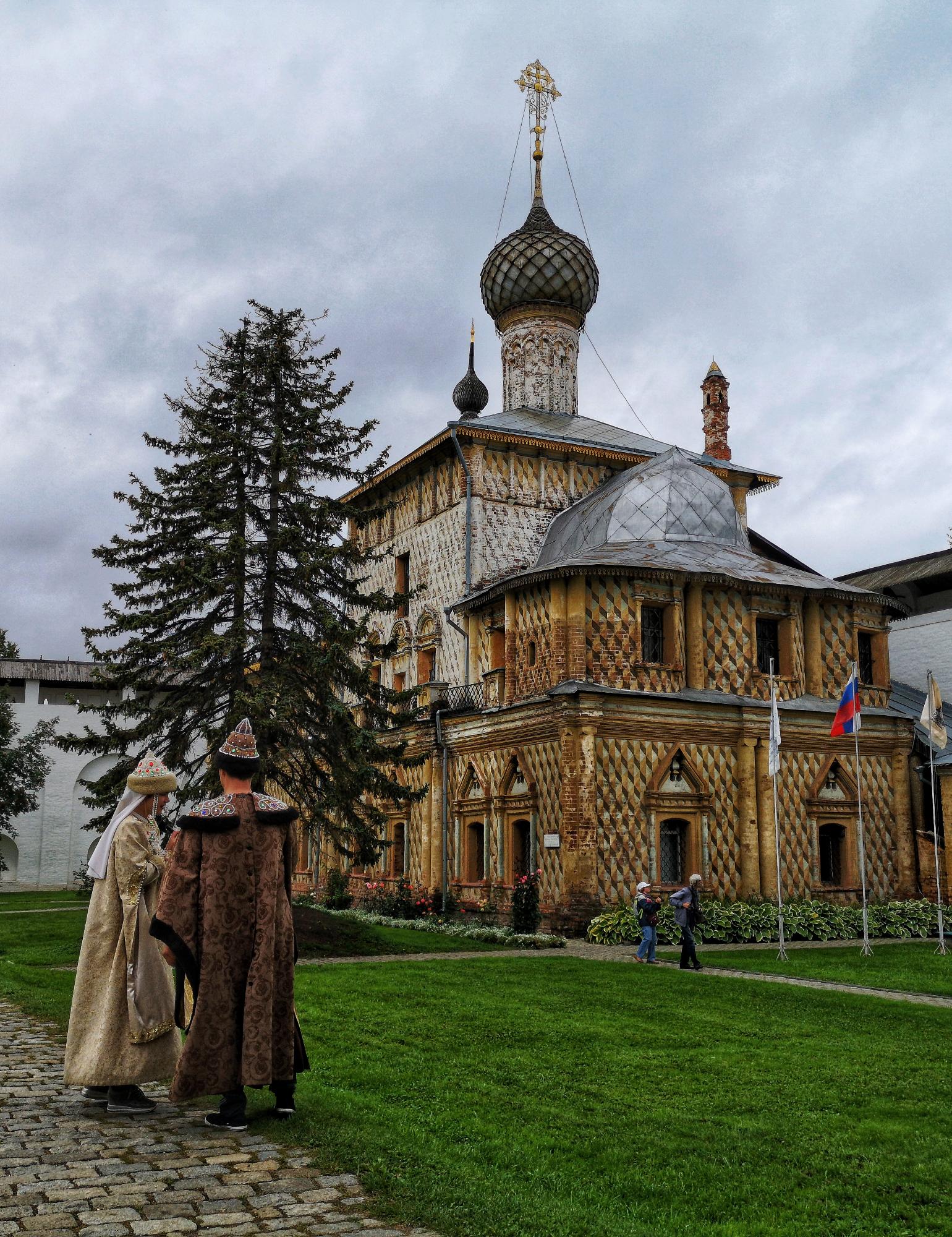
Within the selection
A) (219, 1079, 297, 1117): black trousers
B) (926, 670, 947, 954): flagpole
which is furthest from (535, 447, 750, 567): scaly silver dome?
(219, 1079, 297, 1117): black trousers

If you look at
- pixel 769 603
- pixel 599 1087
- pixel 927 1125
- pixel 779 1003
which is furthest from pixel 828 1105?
pixel 769 603

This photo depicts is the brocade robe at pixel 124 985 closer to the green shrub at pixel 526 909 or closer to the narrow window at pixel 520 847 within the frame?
the green shrub at pixel 526 909

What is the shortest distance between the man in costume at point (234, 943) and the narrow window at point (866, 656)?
2197cm

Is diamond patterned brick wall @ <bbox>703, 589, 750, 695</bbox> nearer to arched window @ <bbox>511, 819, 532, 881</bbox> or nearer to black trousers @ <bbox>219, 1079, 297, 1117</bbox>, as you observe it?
arched window @ <bbox>511, 819, 532, 881</bbox>

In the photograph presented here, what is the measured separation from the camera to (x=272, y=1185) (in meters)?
5.17

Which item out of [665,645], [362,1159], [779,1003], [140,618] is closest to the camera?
[362,1159]

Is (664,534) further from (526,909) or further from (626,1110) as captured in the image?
(626,1110)

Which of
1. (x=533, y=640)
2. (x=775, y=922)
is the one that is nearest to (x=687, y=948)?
(x=775, y=922)

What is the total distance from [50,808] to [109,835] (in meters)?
38.6

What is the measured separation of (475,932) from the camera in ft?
68.9

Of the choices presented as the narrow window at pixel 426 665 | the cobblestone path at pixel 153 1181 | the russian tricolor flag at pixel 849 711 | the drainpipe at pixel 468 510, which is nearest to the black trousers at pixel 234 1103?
the cobblestone path at pixel 153 1181

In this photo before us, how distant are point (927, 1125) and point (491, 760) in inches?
699

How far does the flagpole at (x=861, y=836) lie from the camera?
1852cm

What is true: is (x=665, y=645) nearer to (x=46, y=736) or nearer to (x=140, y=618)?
(x=140, y=618)
